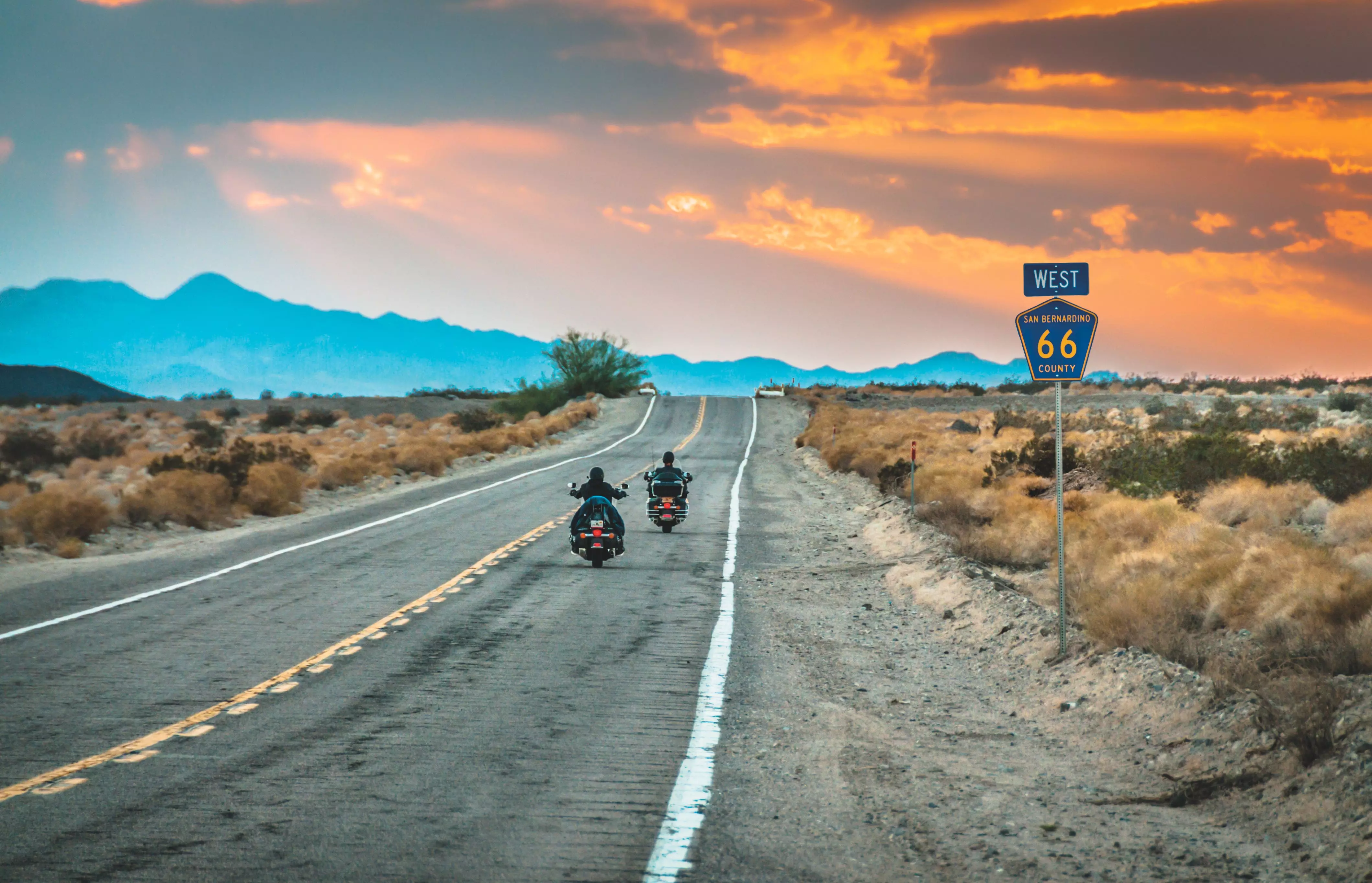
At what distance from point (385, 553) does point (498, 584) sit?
13.1ft

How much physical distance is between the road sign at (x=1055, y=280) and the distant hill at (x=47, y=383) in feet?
575

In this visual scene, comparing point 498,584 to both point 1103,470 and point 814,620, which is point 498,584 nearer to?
point 814,620

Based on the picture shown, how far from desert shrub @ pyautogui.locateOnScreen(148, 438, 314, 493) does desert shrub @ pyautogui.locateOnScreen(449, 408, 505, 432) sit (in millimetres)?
27297

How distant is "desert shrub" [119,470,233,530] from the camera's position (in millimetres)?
22266

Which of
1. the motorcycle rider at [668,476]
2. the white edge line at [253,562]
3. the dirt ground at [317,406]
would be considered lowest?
the white edge line at [253,562]

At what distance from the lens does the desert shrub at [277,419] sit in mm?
75125

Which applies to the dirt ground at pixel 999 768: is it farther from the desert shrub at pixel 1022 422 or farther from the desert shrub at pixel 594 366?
the desert shrub at pixel 594 366

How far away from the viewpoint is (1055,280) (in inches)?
410

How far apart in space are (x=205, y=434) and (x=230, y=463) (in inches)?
1432

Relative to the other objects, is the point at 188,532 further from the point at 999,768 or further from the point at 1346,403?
the point at 1346,403

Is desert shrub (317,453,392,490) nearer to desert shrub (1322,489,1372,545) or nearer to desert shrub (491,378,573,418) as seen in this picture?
desert shrub (1322,489,1372,545)

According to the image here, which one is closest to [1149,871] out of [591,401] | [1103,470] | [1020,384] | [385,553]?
[385,553]

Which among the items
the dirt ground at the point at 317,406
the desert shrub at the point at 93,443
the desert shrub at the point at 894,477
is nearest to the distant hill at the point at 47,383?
the dirt ground at the point at 317,406

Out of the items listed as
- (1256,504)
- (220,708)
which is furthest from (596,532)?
(1256,504)
